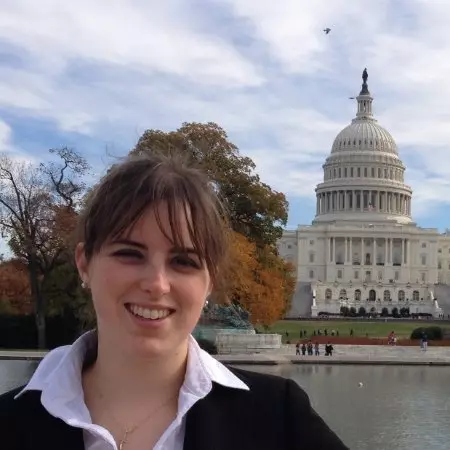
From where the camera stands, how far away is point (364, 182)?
127438 mm

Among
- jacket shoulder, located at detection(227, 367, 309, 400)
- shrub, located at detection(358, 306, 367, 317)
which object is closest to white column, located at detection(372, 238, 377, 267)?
shrub, located at detection(358, 306, 367, 317)

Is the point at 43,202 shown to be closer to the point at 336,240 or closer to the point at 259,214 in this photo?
the point at 259,214

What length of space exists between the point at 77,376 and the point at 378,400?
18.5m

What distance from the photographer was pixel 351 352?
38594 millimetres

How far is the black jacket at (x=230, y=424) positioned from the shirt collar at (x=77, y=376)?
27 millimetres

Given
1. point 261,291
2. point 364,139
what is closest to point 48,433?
point 261,291

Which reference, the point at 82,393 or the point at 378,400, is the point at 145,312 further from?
the point at 378,400

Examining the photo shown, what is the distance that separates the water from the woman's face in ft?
39.1

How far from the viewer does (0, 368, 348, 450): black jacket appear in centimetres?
229

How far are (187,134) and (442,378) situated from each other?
54.1ft

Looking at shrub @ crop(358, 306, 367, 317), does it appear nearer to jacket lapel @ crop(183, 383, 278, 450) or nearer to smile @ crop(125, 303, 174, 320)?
jacket lapel @ crop(183, 383, 278, 450)

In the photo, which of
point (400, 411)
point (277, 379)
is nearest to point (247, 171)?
point (400, 411)

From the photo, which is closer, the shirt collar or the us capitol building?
Result: the shirt collar

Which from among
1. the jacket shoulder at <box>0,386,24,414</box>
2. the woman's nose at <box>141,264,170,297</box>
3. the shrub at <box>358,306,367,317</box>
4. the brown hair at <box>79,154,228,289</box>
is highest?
the shrub at <box>358,306,367,317</box>
